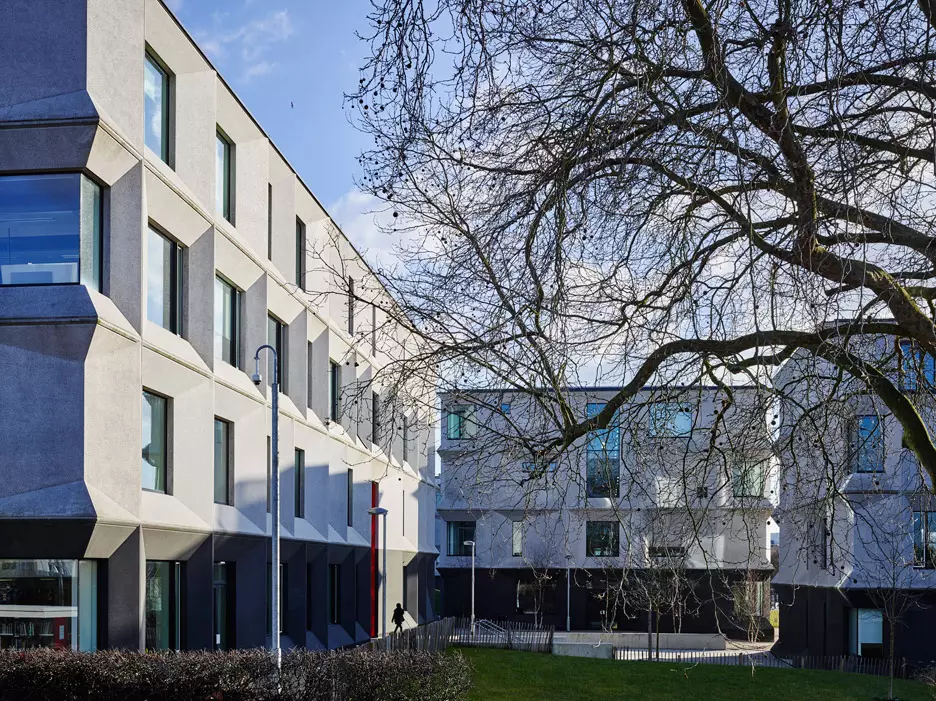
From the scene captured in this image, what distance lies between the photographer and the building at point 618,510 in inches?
418

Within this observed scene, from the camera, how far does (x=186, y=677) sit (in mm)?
15680

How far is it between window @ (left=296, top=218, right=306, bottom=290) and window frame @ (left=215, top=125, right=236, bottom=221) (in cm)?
605

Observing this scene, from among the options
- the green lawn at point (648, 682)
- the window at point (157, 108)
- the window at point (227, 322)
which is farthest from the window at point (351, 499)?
the window at point (157, 108)

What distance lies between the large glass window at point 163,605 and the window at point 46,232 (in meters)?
5.76

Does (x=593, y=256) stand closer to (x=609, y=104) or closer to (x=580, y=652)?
(x=609, y=104)

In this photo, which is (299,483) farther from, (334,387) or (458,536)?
(458,536)

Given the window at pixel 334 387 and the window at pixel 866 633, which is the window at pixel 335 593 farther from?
the window at pixel 866 633

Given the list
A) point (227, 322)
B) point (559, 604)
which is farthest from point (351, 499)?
point (559, 604)

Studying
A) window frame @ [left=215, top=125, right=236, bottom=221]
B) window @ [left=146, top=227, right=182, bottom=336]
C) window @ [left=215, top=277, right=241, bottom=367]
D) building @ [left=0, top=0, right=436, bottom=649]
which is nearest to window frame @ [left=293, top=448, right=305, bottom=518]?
building @ [left=0, top=0, right=436, bottom=649]

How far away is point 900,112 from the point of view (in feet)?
31.2

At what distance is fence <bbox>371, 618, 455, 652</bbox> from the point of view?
1085 inches

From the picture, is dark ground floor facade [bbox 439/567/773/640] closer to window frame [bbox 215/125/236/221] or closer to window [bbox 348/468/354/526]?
window [bbox 348/468/354/526]

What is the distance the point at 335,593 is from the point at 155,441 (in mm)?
17222

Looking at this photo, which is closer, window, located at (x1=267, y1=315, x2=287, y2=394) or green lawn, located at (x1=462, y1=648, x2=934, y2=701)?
green lawn, located at (x1=462, y1=648, x2=934, y2=701)
